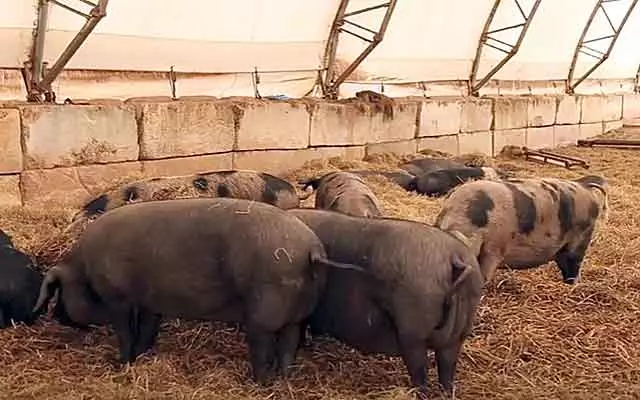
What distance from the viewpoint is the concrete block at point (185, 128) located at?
8484 millimetres

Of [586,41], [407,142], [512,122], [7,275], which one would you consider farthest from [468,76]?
[7,275]

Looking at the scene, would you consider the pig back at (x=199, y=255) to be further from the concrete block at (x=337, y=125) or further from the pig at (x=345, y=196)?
the concrete block at (x=337, y=125)

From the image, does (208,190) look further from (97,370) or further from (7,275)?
(97,370)

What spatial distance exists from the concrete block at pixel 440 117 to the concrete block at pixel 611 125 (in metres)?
6.40

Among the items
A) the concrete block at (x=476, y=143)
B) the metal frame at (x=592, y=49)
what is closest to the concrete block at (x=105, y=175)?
the concrete block at (x=476, y=143)

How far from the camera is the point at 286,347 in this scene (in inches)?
159

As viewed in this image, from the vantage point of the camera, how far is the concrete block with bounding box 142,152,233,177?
8.57 meters

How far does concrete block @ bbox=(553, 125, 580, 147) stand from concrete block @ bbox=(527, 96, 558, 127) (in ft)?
0.88

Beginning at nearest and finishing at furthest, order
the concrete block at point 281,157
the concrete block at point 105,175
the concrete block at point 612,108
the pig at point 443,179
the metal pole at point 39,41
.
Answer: the metal pole at point 39,41, the concrete block at point 105,175, the pig at point 443,179, the concrete block at point 281,157, the concrete block at point 612,108

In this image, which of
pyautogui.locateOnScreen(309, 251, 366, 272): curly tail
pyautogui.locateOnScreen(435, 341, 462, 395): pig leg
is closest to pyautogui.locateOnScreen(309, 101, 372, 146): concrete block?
pyautogui.locateOnScreen(309, 251, 366, 272): curly tail

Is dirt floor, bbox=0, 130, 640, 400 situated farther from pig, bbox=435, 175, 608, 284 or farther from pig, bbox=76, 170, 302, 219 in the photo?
pig, bbox=76, 170, 302, 219

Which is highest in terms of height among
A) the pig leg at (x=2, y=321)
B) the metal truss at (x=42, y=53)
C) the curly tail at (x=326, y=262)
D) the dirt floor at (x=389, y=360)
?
the metal truss at (x=42, y=53)

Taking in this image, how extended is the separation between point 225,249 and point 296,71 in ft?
22.8

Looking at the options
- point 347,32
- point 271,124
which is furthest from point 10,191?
point 347,32
